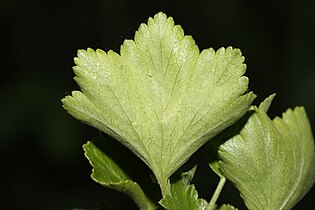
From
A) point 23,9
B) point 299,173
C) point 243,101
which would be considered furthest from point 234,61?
point 23,9

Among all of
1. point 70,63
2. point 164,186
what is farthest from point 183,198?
point 70,63

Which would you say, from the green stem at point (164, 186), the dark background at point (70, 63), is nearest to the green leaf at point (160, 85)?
the green stem at point (164, 186)

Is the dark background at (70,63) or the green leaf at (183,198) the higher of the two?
the dark background at (70,63)

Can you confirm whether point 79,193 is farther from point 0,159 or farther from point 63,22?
point 63,22

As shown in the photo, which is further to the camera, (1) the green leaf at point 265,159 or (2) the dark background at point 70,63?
(2) the dark background at point 70,63

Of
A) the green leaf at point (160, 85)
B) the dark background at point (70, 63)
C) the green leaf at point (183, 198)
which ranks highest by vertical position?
the dark background at point (70, 63)

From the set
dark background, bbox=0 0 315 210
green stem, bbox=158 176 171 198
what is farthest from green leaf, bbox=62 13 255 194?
dark background, bbox=0 0 315 210

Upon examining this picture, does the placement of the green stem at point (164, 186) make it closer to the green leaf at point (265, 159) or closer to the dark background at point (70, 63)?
the green leaf at point (265, 159)
